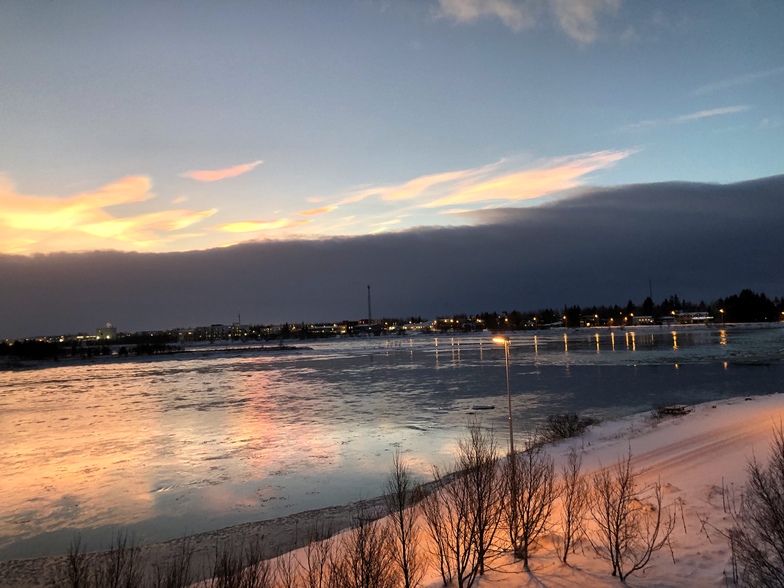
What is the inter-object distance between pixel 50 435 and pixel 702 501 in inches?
1036

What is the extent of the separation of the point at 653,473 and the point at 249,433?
16575mm

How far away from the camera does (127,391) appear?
4409cm

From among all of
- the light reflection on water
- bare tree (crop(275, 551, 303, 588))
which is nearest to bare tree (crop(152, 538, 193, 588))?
bare tree (crop(275, 551, 303, 588))

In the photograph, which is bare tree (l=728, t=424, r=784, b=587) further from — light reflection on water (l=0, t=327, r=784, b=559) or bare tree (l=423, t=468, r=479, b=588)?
light reflection on water (l=0, t=327, r=784, b=559)

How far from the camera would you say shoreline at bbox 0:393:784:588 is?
10102mm

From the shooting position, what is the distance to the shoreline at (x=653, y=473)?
10.1 meters

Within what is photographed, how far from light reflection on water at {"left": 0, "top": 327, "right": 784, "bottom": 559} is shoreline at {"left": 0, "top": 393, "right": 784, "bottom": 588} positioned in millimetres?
944

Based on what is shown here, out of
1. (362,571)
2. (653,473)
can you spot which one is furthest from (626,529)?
(653,473)

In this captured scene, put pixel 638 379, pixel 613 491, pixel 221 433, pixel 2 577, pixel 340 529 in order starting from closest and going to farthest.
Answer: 1. pixel 613 491
2. pixel 2 577
3. pixel 340 529
4. pixel 221 433
5. pixel 638 379

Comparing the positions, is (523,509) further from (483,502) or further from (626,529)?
(626,529)

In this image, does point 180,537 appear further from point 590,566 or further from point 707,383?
point 707,383

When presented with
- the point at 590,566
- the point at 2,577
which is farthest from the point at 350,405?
the point at 590,566

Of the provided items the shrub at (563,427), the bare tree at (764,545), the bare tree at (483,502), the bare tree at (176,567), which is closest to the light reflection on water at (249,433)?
the shrub at (563,427)

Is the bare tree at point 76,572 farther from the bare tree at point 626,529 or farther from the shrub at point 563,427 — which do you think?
the shrub at point 563,427
